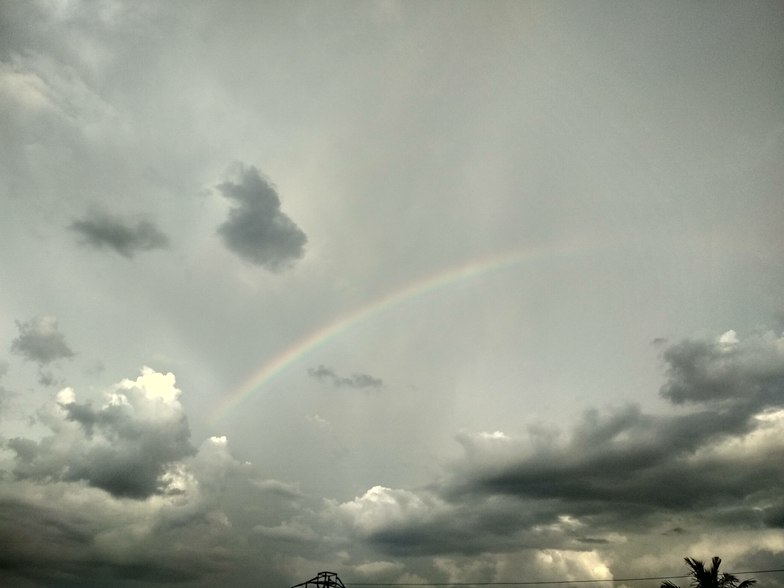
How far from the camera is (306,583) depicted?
60875mm

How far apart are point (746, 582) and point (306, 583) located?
147 ft

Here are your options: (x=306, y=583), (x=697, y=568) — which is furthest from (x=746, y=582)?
(x=306, y=583)

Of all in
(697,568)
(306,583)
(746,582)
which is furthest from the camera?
(306,583)

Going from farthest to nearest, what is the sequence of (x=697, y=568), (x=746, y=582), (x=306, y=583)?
(x=306, y=583), (x=697, y=568), (x=746, y=582)

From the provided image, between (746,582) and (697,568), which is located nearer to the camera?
(746,582)

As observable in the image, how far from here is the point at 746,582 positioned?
46750 mm

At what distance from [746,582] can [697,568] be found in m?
4.29

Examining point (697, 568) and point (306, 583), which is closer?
point (697, 568)

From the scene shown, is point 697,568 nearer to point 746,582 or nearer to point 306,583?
point 746,582

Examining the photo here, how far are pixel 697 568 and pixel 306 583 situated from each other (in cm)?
4162

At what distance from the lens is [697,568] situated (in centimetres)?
5031
